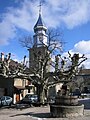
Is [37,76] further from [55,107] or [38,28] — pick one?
[38,28]

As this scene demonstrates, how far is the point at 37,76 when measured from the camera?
34.3 metres

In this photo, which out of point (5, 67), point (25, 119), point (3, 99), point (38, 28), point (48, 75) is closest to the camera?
point (25, 119)

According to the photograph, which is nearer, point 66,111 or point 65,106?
point 66,111

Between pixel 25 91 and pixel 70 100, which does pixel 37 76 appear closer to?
pixel 70 100

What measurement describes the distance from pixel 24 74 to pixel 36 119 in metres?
13.6

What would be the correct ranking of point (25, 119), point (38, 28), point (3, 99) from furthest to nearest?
point (38, 28) < point (3, 99) < point (25, 119)

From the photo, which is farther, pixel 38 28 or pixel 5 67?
pixel 38 28

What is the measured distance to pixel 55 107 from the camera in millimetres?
22172

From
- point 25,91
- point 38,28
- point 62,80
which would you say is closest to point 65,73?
point 62,80

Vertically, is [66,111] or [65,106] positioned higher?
[65,106]

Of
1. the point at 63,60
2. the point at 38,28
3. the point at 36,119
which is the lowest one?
the point at 36,119

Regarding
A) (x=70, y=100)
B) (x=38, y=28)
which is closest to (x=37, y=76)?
(x=70, y=100)

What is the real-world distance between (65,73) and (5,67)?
7281mm

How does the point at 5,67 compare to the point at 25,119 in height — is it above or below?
above
